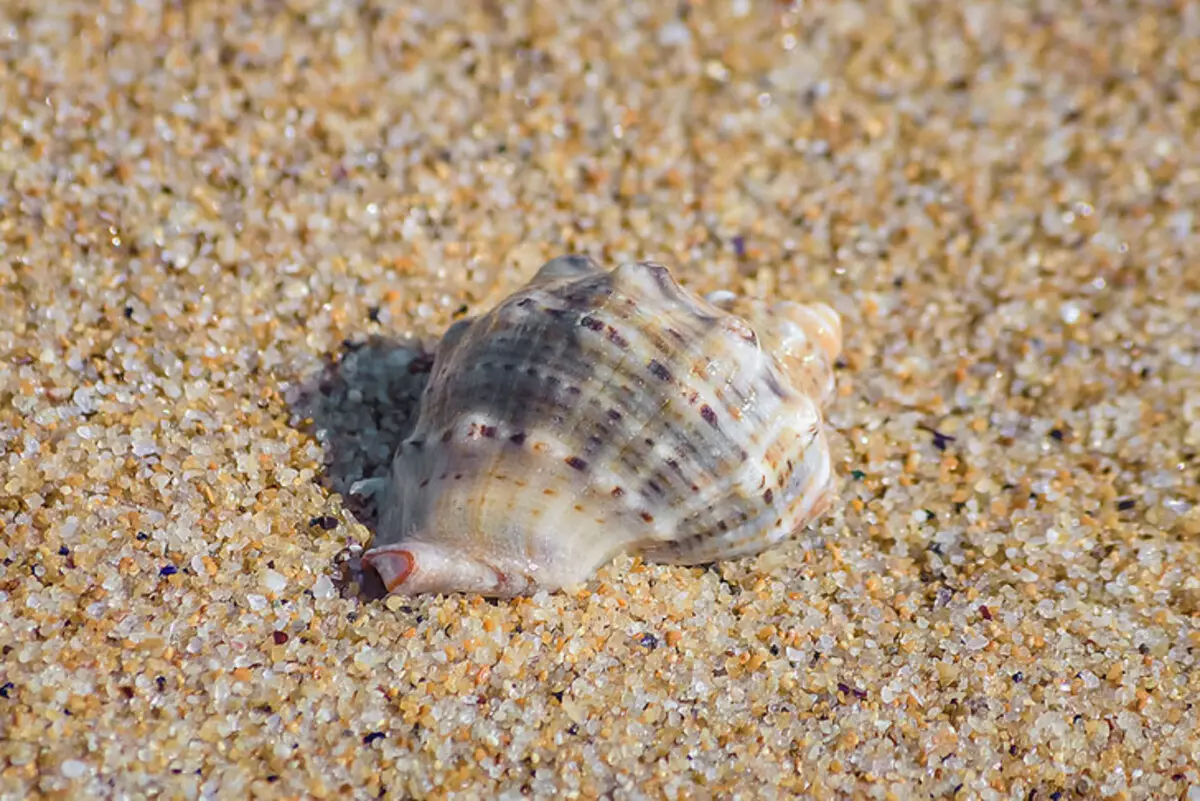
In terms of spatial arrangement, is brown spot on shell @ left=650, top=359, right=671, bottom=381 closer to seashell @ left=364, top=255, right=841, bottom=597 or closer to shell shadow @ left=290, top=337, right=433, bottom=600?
seashell @ left=364, top=255, right=841, bottom=597

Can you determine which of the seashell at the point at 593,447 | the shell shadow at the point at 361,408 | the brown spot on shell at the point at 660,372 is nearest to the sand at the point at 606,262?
the shell shadow at the point at 361,408

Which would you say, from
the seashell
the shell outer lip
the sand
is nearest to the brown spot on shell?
the seashell

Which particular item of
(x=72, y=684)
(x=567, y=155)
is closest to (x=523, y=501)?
(x=72, y=684)

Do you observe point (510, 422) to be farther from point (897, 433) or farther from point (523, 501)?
point (897, 433)

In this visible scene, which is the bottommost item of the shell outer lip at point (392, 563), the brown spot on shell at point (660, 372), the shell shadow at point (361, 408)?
the shell outer lip at point (392, 563)

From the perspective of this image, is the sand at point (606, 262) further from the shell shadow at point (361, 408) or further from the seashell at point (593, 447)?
the seashell at point (593, 447)
